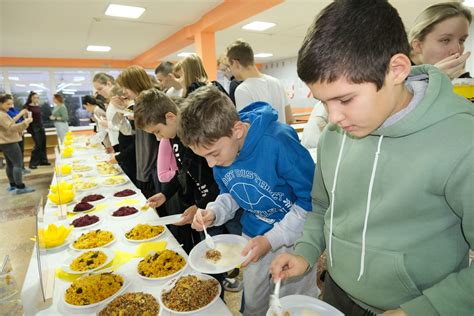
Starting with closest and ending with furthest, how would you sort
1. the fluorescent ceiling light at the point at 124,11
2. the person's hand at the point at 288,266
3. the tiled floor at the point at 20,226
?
1. the person's hand at the point at 288,266
2. the tiled floor at the point at 20,226
3. the fluorescent ceiling light at the point at 124,11

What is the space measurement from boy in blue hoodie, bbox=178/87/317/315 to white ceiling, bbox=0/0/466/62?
9.90ft

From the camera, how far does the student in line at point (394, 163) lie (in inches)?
23.8

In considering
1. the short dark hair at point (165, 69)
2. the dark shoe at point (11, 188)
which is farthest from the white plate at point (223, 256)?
the dark shoe at point (11, 188)

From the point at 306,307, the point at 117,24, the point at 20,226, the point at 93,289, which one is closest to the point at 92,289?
the point at 93,289

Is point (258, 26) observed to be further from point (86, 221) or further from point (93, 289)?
point (93, 289)

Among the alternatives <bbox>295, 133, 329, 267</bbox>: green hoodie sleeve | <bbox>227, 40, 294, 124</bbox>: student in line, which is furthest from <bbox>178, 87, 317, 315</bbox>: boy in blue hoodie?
<bbox>227, 40, 294, 124</bbox>: student in line

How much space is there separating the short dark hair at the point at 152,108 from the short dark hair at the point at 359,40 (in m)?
1.29

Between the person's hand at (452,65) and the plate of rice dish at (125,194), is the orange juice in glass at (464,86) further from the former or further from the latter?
the plate of rice dish at (125,194)

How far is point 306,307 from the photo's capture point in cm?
83

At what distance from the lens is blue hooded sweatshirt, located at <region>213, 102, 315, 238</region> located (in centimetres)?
116

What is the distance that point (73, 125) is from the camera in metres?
10.4

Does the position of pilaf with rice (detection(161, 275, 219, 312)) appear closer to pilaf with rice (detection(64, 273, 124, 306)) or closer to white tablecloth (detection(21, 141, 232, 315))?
white tablecloth (detection(21, 141, 232, 315))

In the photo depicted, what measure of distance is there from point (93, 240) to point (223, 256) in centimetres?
68

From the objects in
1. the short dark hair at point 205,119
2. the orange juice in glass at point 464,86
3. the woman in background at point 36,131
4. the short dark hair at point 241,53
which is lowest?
the woman in background at point 36,131
